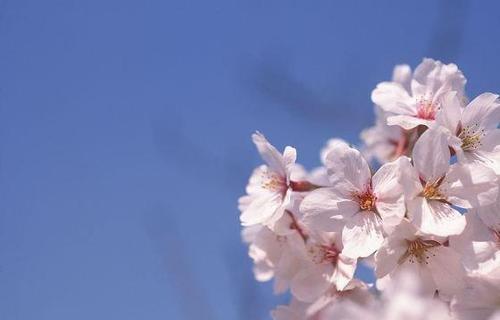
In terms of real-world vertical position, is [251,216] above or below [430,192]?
above

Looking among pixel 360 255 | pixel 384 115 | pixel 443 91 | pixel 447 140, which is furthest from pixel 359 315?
pixel 384 115

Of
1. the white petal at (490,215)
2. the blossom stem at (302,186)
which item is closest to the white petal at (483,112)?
the white petal at (490,215)

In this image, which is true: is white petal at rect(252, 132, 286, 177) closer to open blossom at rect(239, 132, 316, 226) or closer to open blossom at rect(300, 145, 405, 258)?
open blossom at rect(239, 132, 316, 226)

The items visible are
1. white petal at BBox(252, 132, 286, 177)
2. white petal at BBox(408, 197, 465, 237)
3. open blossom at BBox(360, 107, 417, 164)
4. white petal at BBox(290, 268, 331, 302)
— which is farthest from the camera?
open blossom at BBox(360, 107, 417, 164)

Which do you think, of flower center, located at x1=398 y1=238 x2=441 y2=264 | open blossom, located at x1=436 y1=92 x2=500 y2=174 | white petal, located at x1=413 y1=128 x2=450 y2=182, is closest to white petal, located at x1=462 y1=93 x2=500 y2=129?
open blossom, located at x1=436 y1=92 x2=500 y2=174

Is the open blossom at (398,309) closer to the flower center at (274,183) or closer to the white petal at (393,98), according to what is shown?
the flower center at (274,183)

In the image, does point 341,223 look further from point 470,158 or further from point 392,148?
point 392,148
